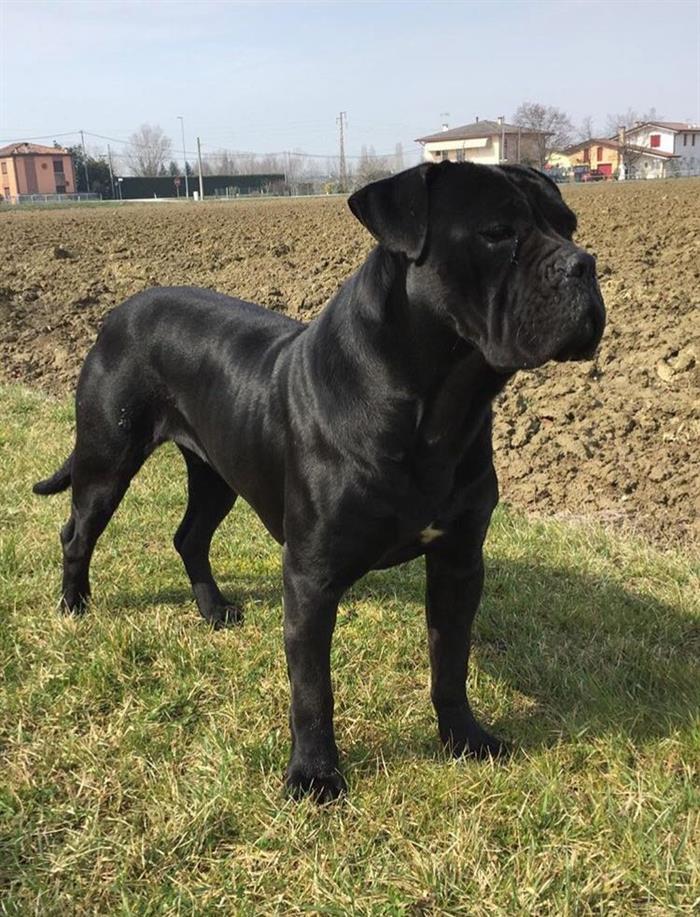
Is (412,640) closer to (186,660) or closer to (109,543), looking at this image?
(186,660)

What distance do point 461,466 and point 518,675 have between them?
4.14 ft

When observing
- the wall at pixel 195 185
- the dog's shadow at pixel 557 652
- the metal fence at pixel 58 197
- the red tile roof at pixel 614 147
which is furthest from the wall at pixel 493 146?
the dog's shadow at pixel 557 652

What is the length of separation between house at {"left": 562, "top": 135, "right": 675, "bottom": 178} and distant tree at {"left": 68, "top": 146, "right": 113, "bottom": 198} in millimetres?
54514

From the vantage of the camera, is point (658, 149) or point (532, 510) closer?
point (532, 510)

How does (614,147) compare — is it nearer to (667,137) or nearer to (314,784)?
(667,137)

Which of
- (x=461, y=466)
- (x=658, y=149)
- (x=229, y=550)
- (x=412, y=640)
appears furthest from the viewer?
(x=658, y=149)

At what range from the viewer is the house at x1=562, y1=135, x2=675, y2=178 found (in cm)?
9250

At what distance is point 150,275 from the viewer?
1409cm

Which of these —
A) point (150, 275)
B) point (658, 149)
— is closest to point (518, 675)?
point (150, 275)

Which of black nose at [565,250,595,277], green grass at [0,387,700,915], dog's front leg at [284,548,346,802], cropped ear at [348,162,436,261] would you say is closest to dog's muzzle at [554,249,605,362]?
black nose at [565,250,595,277]

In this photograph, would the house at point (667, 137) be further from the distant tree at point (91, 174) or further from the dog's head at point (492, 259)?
the dog's head at point (492, 259)

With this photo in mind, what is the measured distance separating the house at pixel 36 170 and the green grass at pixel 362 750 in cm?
11319

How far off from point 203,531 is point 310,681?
1.55 metres

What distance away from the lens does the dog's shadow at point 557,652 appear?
312 cm
